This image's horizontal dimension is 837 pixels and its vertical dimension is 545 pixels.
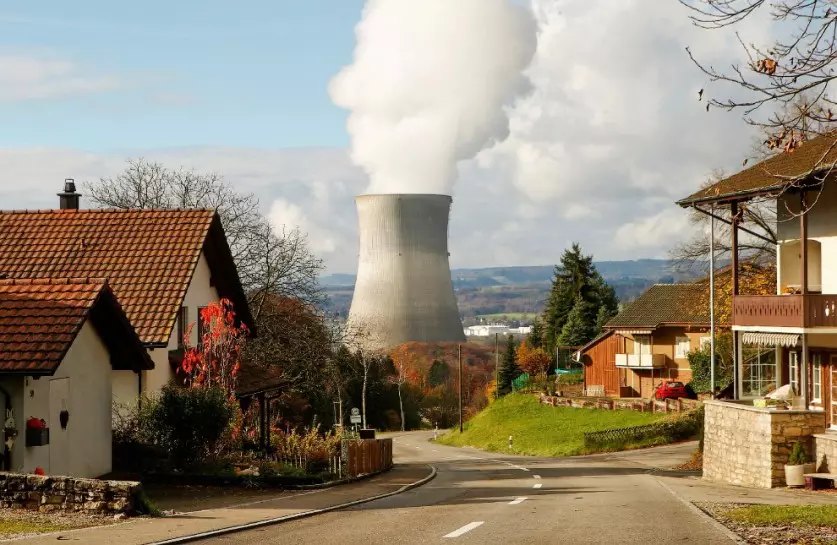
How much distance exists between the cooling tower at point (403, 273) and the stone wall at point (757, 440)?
44.2 metres

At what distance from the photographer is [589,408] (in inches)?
2259

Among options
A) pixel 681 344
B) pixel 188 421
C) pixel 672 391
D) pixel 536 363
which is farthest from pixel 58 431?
pixel 536 363

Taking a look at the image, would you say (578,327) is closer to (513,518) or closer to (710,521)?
(710,521)

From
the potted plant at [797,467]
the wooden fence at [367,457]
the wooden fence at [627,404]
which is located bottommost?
the wooden fence at [627,404]

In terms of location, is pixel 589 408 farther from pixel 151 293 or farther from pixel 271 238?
pixel 151 293

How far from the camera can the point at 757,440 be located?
23719 mm

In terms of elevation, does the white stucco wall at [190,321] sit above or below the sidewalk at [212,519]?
above

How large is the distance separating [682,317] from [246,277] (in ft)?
92.0

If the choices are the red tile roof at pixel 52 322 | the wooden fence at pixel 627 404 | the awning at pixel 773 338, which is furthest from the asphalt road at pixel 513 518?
the wooden fence at pixel 627 404

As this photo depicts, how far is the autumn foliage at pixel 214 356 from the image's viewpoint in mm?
25047

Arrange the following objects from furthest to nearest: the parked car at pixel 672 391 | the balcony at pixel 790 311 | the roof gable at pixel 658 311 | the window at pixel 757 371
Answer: the roof gable at pixel 658 311, the parked car at pixel 672 391, the window at pixel 757 371, the balcony at pixel 790 311

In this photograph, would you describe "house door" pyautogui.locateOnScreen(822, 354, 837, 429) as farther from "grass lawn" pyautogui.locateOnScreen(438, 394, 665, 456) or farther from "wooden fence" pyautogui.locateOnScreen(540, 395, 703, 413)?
"wooden fence" pyautogui.locateOnScreen(540, 395, 703, 413)

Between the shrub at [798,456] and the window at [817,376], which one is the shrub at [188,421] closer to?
the shrub at [798,456]

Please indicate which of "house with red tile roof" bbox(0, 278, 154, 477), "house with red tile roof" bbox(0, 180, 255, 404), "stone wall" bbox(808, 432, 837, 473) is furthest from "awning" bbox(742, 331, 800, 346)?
"house with red tile roof" bbox(0, 278, 154, 477)
